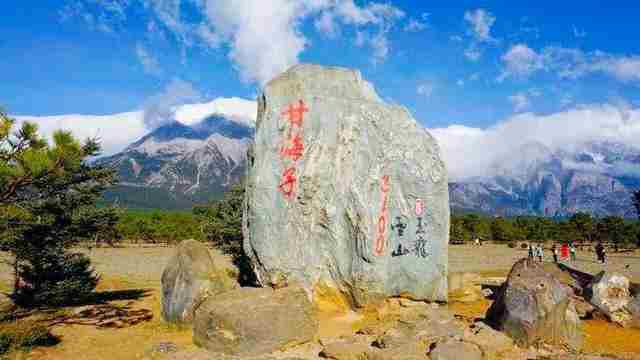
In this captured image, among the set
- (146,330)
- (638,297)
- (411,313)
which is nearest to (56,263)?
(146,330)

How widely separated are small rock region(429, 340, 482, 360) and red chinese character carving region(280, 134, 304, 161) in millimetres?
6553

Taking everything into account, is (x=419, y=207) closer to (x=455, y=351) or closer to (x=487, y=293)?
(x=455, y=351)

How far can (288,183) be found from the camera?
1627 centimetres

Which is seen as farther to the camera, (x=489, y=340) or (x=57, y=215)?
(x=57, y=215)

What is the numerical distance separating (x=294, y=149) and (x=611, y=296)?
12083 millimetres

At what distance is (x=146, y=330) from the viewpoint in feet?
54.3

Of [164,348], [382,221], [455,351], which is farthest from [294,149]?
[455,351]

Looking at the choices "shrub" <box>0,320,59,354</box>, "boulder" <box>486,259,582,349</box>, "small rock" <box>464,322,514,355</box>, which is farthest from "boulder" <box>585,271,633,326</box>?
"shrub" <box>0,320,59,354</box>

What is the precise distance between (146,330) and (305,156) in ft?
22.5

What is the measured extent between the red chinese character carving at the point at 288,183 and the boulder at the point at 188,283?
337 cm

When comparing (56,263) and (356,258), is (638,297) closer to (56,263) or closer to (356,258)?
(356,258)

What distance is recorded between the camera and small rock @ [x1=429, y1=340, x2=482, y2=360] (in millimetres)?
12484

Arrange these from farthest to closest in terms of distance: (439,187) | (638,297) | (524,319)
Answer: (638,297)
(439,187)
(524,319)

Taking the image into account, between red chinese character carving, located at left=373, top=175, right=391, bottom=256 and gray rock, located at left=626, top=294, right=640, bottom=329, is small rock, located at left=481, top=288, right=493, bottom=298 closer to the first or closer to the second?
gray rock, located at left=626, top=294, right=640, bottom=329
